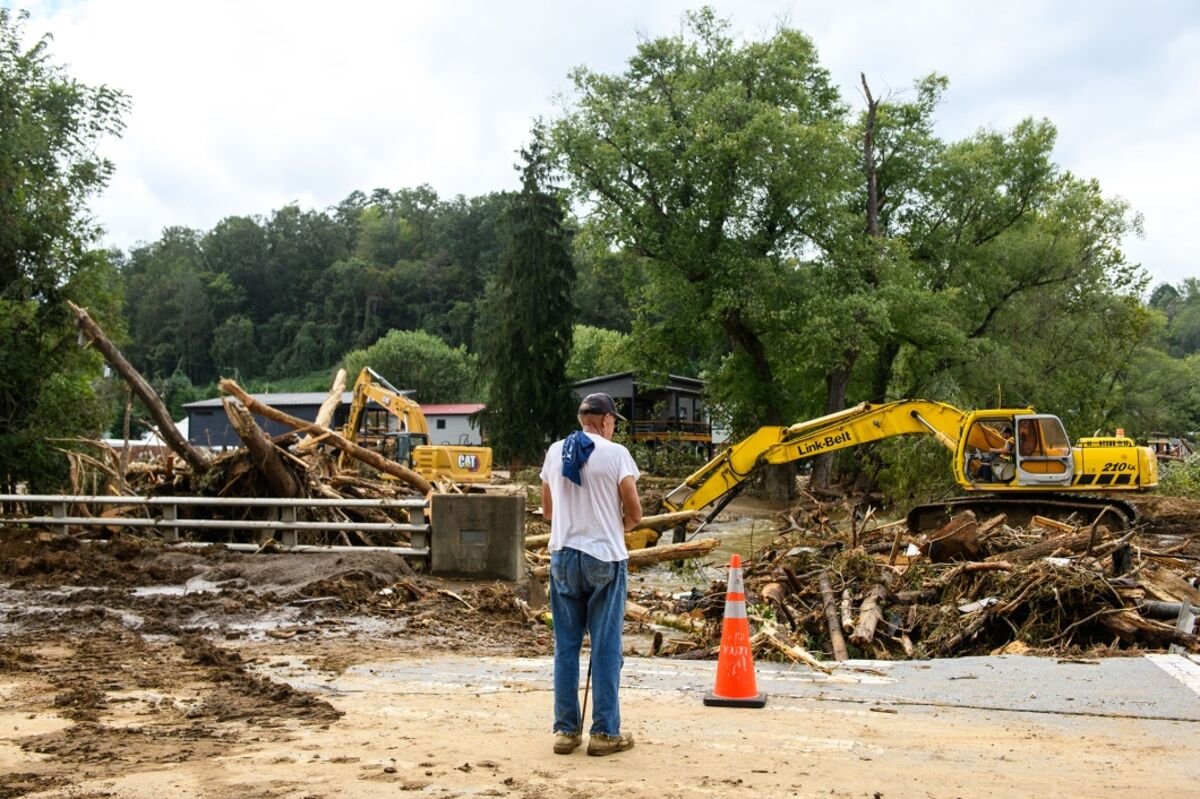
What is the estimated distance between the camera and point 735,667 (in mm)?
7406

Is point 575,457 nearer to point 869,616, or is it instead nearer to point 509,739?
point 509,739

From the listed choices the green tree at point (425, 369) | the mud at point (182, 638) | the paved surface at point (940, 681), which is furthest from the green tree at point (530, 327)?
the paved surface at point (940, 681)

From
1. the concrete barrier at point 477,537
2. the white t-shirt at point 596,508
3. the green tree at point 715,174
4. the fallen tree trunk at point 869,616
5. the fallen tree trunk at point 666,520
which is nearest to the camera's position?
the white t-shirt at point 596,508

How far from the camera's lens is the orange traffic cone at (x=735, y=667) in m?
7.35

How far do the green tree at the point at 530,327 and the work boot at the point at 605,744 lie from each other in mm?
51141

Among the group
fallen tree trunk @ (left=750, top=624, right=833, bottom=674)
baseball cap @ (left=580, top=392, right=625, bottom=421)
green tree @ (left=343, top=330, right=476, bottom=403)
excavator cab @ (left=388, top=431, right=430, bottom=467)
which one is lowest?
fallen tree trunk @ (left=750, top=624, right=833, bottom=674)

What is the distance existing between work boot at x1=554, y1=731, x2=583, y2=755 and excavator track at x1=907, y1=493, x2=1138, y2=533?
50.9 ft

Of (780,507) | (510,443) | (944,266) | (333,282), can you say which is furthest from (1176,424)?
(333,282)

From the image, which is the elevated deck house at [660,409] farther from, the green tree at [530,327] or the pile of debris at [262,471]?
the pile of debris at [262,471]

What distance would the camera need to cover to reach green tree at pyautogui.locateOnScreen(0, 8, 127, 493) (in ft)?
66.4

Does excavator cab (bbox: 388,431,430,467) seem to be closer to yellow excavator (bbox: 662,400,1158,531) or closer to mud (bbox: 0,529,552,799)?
yellow excavator (bbox: 662,400,1158,531)

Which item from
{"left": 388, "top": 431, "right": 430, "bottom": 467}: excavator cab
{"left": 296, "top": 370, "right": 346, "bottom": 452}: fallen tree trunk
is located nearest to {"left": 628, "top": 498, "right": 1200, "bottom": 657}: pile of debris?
{"left": 296, "top": 370, "right": 346, "bottom": 452}: fallen tree trunk

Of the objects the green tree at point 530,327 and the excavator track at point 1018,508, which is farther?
the green tree at point 530,327

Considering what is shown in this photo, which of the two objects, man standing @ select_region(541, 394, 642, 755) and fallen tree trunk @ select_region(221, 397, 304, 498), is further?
fallen tree trunk @ select_region(221, 397, 304, 498)
